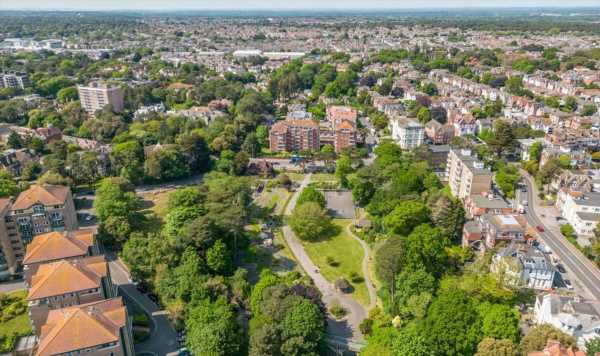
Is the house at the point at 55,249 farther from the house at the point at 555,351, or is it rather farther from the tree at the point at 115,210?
the house at the point at 555,351


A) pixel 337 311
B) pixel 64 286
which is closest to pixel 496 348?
pixel 337 311

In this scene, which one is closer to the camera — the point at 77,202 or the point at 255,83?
the point at 77,202

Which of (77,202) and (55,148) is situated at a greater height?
(55,148)

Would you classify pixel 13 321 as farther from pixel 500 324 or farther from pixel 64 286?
pixel 500 324

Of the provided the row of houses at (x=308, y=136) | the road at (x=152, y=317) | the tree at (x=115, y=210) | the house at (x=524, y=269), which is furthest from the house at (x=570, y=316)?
the row of houses at (x=308, y=136)

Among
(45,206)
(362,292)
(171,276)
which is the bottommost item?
(362,292)

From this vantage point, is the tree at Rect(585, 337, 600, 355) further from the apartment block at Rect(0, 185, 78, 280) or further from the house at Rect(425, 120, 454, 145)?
the house at Rect(425, 120, 454, 145)

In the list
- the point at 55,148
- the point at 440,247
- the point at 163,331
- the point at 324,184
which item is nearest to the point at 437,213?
the point at 440,247

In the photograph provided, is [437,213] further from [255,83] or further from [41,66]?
[41,66]
